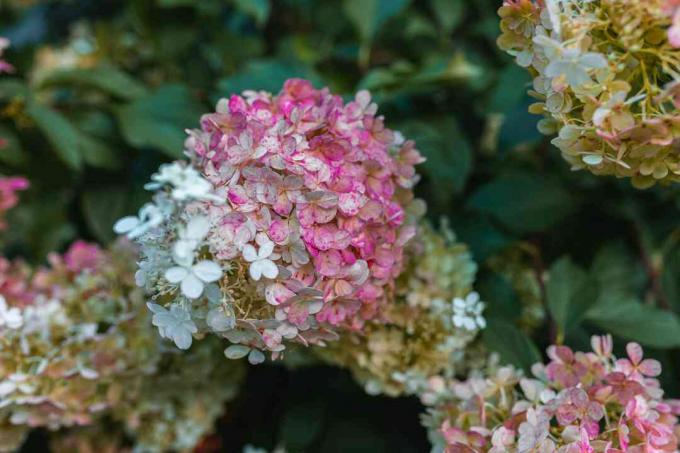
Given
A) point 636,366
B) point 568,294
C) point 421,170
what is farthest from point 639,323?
point 421,170

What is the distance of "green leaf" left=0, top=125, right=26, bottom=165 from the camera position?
3.46ft

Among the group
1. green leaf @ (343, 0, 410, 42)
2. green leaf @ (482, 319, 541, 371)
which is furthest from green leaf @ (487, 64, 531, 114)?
green leaf @ (482, 319, 541, 371)

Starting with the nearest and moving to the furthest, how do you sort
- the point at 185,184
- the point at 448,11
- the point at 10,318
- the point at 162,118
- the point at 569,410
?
the point at 185,184, the point at 569,410, the point at 10,318, the point at 162,118, the point at 448,11

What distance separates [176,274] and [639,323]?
22.5 inches

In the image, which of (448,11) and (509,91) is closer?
(509,91)

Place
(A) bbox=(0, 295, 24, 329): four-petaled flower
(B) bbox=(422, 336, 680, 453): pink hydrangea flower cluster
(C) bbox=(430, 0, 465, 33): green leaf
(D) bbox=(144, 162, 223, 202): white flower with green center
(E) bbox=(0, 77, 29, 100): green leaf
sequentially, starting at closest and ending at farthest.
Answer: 1. (D) bbox=(144, 162, 223, 202): white flower with green center
2. (B) bbox=(422, 336, 680, 453): pink hydrangea flower cluster
3. (A) bbox=(0, 295, 24, 329): four-petaled flower
4. (E) bbox=(0, 77, 29, 100): green leaf
5. (C) bbox=(430, 0, 465, 33): green leaf

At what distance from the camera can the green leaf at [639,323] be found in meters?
0.84

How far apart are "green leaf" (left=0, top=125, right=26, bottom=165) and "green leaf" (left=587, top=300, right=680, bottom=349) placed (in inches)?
31.0

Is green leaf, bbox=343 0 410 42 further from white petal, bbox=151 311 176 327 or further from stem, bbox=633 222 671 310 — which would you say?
white petal, bbox=151 311 176 327

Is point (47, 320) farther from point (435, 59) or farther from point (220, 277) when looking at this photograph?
point (435, 59)

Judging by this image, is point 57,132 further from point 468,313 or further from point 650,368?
point 650,368

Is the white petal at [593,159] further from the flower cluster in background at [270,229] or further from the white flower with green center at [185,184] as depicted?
the white flower with green center at [185,184]

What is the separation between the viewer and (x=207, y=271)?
1.69 ft

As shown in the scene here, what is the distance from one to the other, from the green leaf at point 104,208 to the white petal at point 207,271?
622 mm
